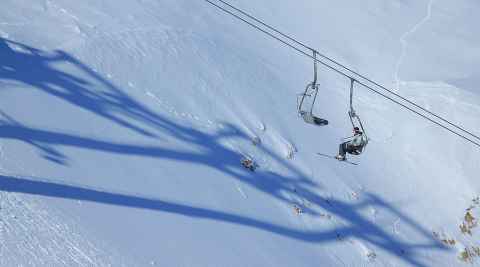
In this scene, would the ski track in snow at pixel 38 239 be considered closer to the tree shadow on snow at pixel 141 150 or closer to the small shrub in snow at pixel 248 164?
the tree shadow on snow at pixel 141 150

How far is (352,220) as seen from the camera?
16.0m

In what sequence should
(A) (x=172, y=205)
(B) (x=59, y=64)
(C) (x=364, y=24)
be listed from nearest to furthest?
(A) (x=172, y=205) < (B) (x=59, y=64) < (C) (x=364, y=24)

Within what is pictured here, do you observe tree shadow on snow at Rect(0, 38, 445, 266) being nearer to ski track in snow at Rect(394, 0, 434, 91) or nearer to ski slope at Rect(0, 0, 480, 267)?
ski slope at Rect(0, 0, 480, 267)

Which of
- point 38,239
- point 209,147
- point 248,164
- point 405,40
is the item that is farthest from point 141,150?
point 405,40

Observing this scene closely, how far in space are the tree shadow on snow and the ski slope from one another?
0.04 m

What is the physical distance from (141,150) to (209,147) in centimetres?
215

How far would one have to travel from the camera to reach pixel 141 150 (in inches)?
504

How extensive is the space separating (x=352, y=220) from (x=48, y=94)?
8077mm

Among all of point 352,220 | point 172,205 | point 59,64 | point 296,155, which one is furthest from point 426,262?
point 59,64

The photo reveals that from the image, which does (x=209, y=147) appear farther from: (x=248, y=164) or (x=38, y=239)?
(x=38, y=239)

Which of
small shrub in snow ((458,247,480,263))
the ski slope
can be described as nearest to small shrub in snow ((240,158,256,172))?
the ski slope

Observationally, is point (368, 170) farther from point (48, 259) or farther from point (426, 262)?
point (48, 259)

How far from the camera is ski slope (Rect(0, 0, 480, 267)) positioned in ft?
Answer: 35.1

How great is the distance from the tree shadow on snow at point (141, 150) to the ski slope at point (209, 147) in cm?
4
